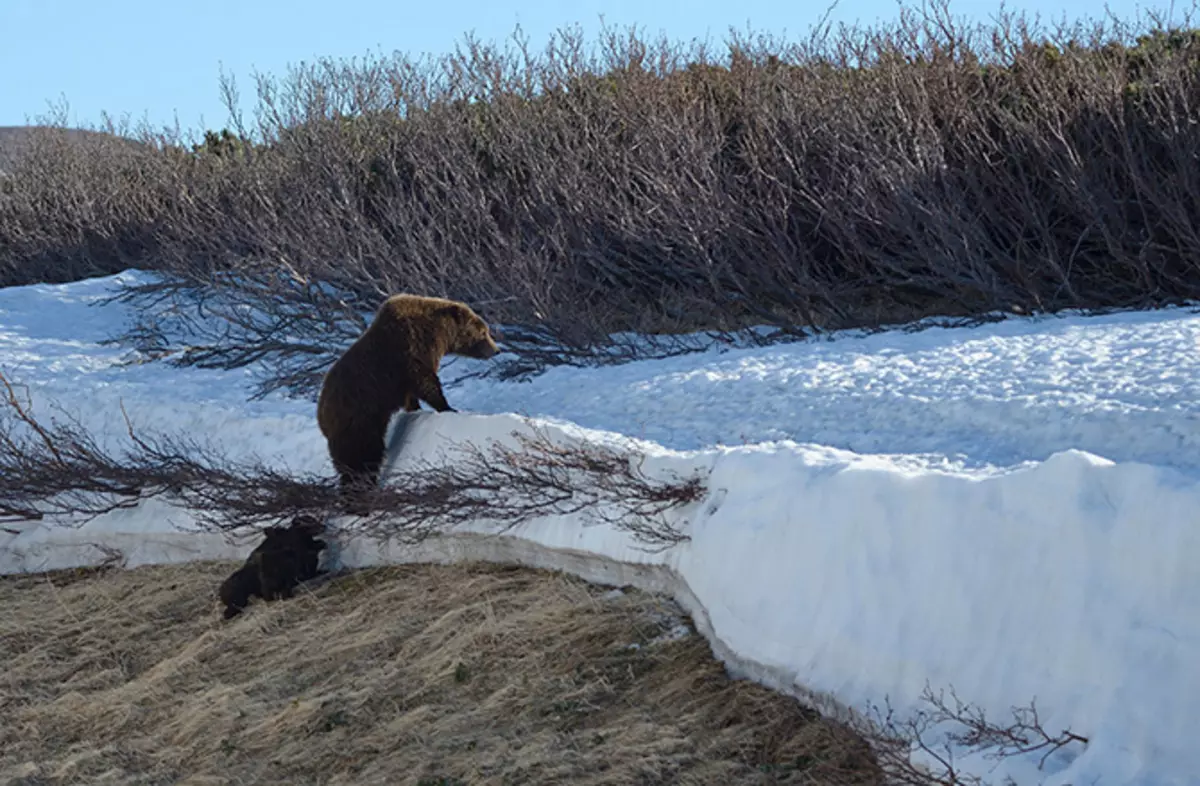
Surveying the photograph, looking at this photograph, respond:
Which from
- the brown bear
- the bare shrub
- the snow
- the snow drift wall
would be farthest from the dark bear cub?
the bare shrub

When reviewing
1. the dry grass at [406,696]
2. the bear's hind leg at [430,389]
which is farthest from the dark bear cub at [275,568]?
the bear's hind leg at [430,389]

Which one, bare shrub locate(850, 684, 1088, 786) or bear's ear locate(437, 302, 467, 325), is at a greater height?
bear's ear locate(437, 302, 467, 325)

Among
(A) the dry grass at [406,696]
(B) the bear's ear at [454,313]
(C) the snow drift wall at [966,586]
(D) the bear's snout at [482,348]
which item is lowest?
(A) the dry grass at [406,696]

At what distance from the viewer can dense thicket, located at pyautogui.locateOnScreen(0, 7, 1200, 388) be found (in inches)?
500

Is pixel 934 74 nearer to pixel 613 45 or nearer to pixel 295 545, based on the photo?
pixel 613 45

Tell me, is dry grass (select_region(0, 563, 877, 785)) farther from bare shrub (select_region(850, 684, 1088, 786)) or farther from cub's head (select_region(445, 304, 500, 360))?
cub's head (select_region(445, 304, 500, 360))

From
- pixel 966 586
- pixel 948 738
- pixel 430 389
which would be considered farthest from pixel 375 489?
pixel 948 738

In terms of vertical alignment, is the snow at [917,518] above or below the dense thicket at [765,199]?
below

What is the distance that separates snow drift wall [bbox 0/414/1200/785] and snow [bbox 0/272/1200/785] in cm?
1

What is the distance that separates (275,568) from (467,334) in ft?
7.78

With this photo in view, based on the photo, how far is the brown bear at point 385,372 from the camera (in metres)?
9.35

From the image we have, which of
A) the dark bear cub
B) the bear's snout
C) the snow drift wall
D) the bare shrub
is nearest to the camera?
the snow drift wall

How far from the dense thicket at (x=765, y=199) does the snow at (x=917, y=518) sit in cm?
151

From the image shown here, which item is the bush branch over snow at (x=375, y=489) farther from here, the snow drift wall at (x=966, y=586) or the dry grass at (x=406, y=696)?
the dry grass at (x=406, y=696)
